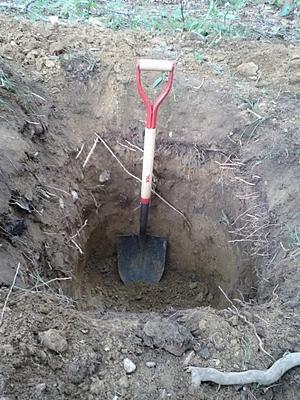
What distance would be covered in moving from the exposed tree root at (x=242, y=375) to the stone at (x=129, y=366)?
22 centimetres

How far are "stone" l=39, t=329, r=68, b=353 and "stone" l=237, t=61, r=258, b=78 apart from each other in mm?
2510

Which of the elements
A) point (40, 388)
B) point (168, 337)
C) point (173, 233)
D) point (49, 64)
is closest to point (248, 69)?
point (173, 233)

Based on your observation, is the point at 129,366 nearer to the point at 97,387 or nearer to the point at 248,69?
the point at 97,387

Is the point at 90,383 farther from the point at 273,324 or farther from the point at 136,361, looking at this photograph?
the point at 273,324

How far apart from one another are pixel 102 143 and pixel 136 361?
184 cm

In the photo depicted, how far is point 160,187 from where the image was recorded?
3889 mm

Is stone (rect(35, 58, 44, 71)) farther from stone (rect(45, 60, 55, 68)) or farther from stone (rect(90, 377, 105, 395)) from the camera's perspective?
stone (rect(90, 377, 105, 395))

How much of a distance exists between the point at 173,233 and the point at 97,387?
1937 mm

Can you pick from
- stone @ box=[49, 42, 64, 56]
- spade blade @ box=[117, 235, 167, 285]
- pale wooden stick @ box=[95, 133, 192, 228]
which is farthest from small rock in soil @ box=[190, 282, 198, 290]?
stone @ box=[49, 42, 64, 56]

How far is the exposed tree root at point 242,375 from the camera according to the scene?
87.4 inches

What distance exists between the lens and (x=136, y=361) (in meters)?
2.27

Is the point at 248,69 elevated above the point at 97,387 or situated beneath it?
elevated above

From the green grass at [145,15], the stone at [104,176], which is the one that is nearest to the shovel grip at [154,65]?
the stone at [104,176]

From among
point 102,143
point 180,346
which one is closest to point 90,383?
point 180,346
